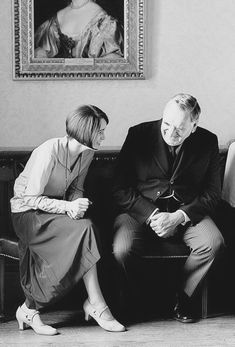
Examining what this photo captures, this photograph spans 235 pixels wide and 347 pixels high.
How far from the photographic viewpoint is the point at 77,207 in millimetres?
3604

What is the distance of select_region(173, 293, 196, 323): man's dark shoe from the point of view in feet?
12.5

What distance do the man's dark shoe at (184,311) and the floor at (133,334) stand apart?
4 centimetres

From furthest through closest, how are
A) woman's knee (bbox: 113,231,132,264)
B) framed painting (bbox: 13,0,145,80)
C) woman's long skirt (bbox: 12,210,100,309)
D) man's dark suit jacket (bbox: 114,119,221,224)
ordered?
framed painting (bbox: 13,0,145,80) → man's dark suit jacket (bbox: 114,119,221,224) → woman's knee (bbox: 113,231,132,264) → woman's long skirt (bbox: 12,210,100,309)

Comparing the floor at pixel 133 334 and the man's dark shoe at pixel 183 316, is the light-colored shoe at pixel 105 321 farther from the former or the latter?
the man's dark shoe at pixel 183 316

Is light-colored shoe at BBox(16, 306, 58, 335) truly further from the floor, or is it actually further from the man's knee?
the man's knee

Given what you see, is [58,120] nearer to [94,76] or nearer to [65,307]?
[94,76]

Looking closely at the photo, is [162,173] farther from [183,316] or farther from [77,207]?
[183,316]

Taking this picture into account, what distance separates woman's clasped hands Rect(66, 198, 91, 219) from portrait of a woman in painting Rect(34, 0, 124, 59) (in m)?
1.24

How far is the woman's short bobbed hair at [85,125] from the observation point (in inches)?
143

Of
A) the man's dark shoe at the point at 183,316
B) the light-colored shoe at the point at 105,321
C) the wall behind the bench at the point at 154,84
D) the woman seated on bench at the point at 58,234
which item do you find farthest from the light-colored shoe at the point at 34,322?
the wall behind the bench at the point at 154,84

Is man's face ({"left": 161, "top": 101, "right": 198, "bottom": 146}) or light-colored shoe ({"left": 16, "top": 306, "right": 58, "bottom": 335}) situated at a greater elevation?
man's face ({"left": 161, "top": 101, "right": 198, "bottom": 146})

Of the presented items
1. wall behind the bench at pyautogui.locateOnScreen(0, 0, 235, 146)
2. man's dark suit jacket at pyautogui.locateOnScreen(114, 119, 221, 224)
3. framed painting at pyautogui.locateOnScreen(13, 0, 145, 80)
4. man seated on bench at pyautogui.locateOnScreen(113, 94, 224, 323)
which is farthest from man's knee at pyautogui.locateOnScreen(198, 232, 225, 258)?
framed painting at pyautogui.locateOnScreen(13, 0, 145, 80)

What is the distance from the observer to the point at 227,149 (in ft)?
14.5

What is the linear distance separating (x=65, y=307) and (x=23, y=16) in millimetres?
1859
